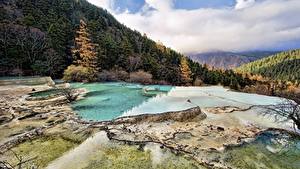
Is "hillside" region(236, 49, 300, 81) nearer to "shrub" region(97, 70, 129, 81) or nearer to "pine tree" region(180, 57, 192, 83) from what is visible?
"pine tree" region(180, 57, 192, 83)

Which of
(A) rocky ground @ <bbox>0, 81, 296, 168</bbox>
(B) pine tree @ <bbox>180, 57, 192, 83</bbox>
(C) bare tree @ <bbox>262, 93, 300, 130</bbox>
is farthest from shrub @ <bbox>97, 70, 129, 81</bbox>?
(C) bare tree @ <bbox>262, 93, 300, 130</bbox>

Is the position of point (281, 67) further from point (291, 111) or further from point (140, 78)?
point (291, 111)

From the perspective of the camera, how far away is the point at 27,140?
30.6ft

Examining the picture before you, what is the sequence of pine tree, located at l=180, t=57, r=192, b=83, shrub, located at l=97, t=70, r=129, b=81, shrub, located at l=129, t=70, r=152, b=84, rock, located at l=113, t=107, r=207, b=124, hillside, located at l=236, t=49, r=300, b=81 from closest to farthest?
rock, located at l=113, t=107, r=207, b=124, shrub, located at l=97, t=70, r=129, b=81, shrub, located at l=129, t=70, r=152, b=84, pine tree, located at l=180, t=57, r=192, b=83, hillside, located at l=236, t=49, r=300, b=81

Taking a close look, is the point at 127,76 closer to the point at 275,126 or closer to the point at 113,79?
the point at 113,79

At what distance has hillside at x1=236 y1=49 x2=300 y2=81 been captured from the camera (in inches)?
4550

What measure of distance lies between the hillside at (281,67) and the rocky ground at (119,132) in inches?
4110

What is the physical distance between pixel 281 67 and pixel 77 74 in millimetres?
121735

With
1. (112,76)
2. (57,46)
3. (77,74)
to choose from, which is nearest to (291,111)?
→ (77,74)

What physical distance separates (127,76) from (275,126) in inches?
1074

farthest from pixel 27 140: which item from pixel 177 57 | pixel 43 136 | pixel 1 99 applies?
pixel 177 57

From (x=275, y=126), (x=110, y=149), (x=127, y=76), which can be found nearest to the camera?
(x=110, y=149)

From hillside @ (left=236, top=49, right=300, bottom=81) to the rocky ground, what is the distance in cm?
10438

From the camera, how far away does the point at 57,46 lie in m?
40.5
